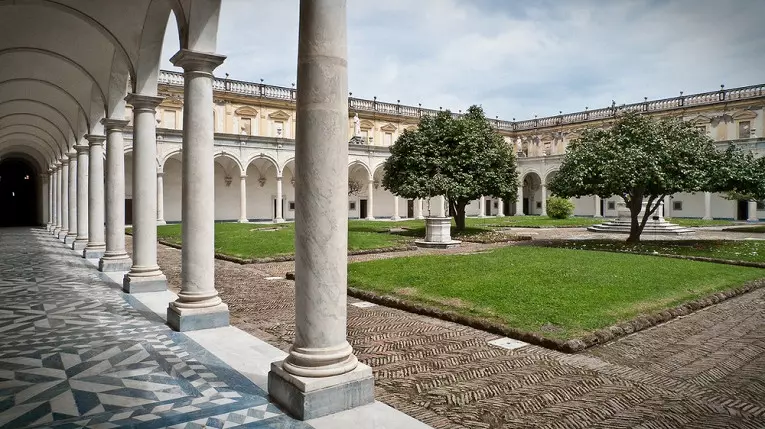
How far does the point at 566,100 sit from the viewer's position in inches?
2340

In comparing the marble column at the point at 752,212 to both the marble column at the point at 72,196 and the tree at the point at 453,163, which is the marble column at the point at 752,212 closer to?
the tree at the point at 453,163

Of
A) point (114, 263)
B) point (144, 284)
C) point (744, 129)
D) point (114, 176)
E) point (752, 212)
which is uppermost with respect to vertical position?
point (744, 129)

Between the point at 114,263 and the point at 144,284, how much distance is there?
3.10 metres

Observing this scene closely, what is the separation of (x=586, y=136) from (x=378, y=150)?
2545cm

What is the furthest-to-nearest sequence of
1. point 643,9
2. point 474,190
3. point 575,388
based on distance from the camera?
point 474,190, point 643,9, point 575,388

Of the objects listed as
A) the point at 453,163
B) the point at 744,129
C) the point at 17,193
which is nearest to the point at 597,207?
the point at 744,129

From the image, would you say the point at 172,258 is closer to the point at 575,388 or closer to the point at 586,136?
the point at 575,388

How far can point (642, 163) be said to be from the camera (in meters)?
15.2

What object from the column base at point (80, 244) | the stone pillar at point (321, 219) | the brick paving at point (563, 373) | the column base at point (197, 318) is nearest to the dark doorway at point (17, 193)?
the column base at point (80, 244)

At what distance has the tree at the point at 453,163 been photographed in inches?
862

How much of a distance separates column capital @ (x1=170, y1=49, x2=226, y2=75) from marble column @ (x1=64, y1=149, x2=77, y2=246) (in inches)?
519

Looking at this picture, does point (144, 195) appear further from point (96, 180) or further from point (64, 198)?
point (64, 198)

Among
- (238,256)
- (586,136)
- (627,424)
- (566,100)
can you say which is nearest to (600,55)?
(586,136)

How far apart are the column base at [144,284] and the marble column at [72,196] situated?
10.5m
